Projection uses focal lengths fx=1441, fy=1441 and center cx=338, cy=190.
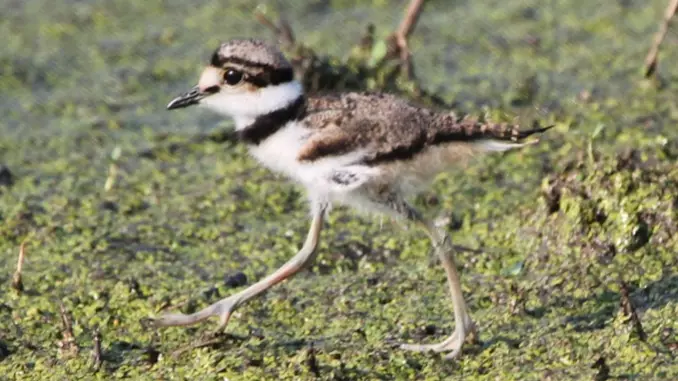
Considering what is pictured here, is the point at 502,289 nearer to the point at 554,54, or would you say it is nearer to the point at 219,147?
the point at 219,147

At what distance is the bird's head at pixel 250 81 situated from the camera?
394cm

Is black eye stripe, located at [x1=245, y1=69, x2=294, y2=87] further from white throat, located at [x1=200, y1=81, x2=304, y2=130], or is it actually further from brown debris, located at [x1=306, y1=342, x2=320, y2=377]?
brown debris, located at [x1=306, y1=342, x2=320, y2=377]

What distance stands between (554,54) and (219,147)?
188cm

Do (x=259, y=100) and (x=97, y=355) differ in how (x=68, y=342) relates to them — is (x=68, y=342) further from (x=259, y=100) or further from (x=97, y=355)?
(x=259, y=100)

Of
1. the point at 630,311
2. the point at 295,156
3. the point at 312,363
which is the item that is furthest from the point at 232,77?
the point at 630,311

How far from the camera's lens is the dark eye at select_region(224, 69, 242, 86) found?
13.1 ft

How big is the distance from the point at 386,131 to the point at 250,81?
0.42 m

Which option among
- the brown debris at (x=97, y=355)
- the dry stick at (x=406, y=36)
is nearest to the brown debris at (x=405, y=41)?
the dry stick at (x=406, y=36)

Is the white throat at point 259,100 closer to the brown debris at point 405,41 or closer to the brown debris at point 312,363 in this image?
the brown debris at point 312,363

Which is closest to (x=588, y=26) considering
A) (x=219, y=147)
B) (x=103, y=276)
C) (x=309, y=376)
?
(x=219, y=147)

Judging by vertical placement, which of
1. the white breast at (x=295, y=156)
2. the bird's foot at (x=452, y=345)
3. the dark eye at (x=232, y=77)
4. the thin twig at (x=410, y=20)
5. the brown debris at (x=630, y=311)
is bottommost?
the bird's foot at (x=452, y=345)

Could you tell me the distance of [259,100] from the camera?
155 inches

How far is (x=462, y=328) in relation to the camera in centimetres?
402

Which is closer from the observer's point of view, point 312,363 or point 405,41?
point 312,363
